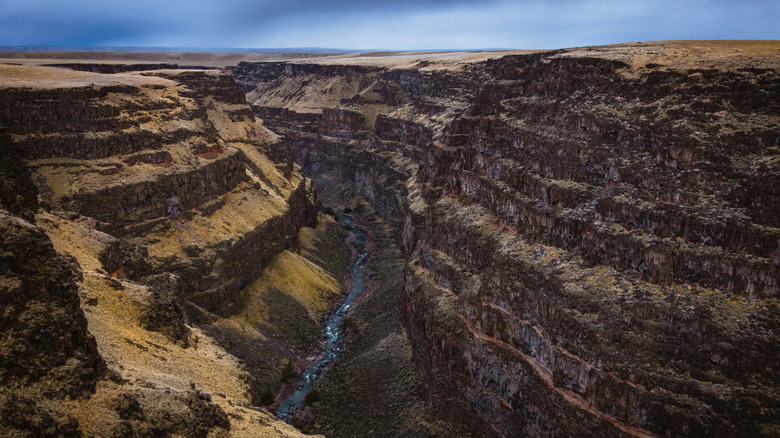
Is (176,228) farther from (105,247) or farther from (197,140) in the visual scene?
(105,247)

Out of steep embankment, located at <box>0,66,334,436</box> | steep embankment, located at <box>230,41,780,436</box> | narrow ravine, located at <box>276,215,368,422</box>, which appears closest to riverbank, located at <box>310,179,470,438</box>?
narrow ravine, located at <box>276,215,368,422</box>

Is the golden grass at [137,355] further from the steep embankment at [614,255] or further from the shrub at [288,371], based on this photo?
the shrub at [288,371]

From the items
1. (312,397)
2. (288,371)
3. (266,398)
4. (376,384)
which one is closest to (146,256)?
(266,398)

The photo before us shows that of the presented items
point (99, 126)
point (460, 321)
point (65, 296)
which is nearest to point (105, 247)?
point (65, 296)

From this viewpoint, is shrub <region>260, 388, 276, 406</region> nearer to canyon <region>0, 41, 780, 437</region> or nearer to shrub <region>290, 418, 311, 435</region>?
canyon <region>0, 41, 780, 437</region>

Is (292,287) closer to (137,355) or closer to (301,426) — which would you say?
(301,426)
